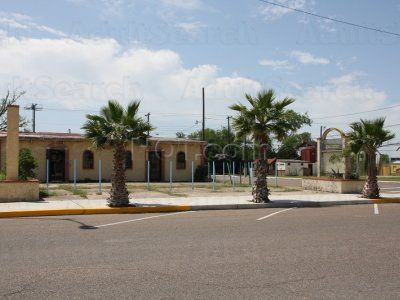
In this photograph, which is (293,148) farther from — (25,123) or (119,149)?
(119,149)

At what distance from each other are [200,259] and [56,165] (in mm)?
26452

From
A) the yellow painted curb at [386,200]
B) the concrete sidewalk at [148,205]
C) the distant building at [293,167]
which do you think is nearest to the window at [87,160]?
the concrete sidewalk at [148,205]

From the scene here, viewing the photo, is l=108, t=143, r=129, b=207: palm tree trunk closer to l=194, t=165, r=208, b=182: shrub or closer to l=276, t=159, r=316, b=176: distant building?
l=194, t=165, r=208, b=182: shrub

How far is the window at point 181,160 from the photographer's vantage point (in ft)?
119

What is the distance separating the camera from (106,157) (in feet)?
111

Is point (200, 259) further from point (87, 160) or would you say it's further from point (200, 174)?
point (200, 174)

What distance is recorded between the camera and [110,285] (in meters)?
6.11

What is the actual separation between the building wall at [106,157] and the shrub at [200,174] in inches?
20.0

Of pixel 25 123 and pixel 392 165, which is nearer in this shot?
pixel 25 123

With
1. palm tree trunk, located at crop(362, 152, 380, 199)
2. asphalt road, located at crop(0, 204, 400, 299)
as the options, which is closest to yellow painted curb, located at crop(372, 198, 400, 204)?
palm tree trunk, located at crop(362, 152, 380, 199)

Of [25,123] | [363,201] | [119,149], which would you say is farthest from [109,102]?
[25,123]

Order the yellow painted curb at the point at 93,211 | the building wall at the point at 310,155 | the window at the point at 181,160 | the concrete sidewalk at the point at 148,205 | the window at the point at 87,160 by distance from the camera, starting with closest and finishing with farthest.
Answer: the yellow painted curb at the point at 93,211 < the concrete sidewalk at the point at 148,205 < the window at the point at 87,160 < the window at the point at 181,160 < the building wall at the point at 310,155

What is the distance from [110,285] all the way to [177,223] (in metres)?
6.55

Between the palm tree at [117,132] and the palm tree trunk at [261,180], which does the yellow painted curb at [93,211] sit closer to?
the palm tree at [117,132]
